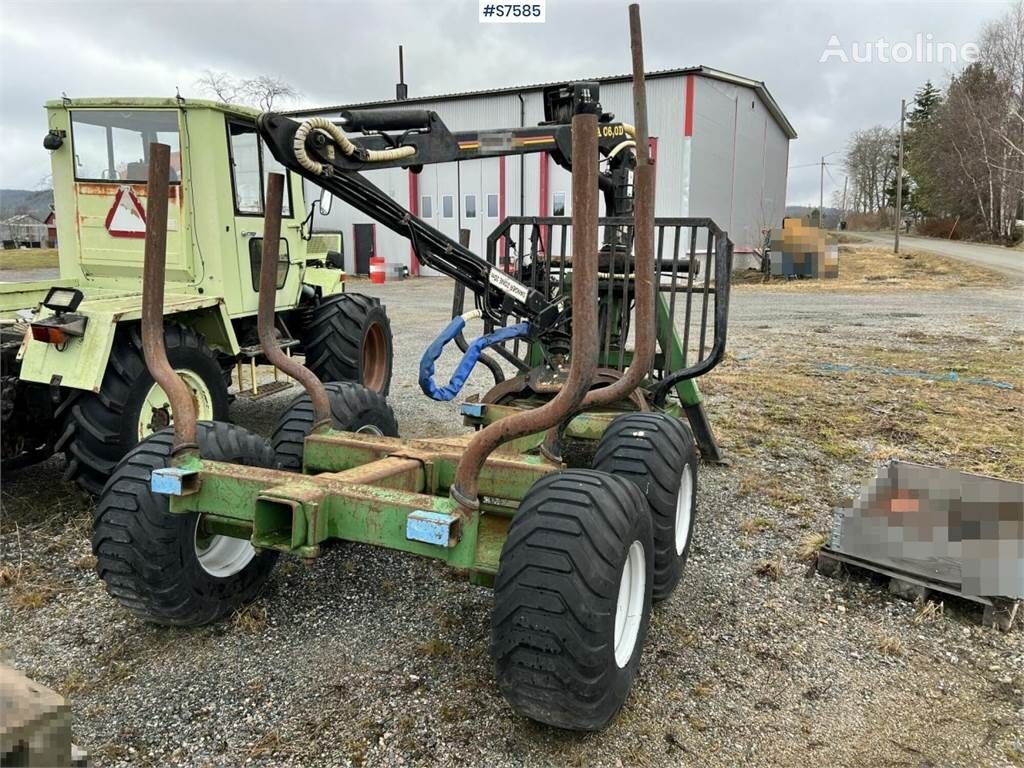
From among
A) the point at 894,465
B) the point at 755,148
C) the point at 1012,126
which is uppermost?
the point at 1012,126

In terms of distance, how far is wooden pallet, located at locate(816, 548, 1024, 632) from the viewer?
3.36m

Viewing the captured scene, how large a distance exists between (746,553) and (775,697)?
1358mm

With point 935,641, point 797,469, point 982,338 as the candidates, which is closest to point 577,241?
point 935,641

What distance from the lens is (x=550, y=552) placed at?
2.37 metres

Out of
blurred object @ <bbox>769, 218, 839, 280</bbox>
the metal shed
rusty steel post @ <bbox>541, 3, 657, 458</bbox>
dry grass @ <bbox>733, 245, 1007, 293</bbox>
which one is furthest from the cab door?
blurred object @ <bbox>769, 218, 839, 280</bbox>

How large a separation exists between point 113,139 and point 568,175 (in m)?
16.2

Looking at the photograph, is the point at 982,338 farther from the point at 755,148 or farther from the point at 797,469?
the point at 755,148

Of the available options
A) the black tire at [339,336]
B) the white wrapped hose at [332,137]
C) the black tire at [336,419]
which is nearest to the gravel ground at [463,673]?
the black tire at [336,419]

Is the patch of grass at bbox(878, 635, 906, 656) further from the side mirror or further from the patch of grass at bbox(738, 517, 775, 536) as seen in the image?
the side mirror

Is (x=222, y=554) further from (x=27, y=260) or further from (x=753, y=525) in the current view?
(x=27, y=260)

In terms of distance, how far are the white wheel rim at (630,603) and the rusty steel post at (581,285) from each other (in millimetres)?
585

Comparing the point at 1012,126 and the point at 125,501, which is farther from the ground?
the point at 1012,126

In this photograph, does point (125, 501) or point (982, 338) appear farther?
point (982, 338)

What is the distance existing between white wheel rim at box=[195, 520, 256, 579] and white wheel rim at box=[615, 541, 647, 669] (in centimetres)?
156
